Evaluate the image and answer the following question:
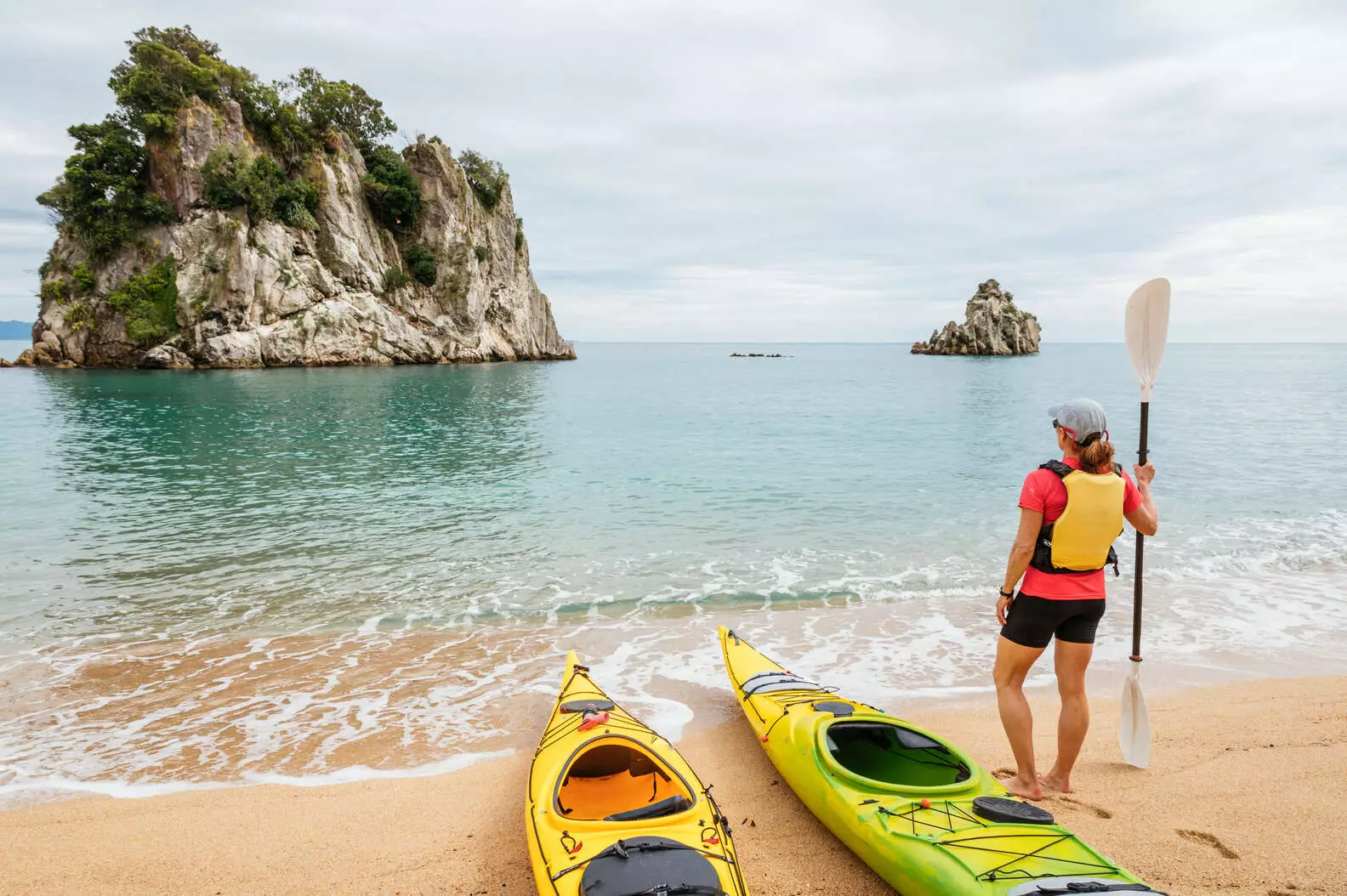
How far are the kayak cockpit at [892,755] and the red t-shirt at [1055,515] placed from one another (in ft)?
3.71

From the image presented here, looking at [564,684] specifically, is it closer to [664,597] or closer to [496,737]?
[496,737]

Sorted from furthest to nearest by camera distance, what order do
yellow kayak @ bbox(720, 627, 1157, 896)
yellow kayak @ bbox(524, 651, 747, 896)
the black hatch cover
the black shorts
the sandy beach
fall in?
the black shorts
the sandy beach
the black hatch cover
yellow kayak @ bbox(524, 651, 747, 896)
yellow kayak @ bbox(720, 627, 1157, 896)

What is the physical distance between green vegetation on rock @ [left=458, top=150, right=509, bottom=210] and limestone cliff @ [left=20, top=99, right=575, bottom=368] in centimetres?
566

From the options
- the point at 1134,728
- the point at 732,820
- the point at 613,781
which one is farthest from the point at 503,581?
the point at 1134,728

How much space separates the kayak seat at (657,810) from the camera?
143 inches

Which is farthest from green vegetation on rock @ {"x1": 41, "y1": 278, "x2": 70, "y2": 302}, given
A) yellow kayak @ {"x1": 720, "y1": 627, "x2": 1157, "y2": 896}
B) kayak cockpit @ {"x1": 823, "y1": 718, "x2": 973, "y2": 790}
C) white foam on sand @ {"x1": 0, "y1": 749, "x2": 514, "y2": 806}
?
kayak cockpit @ {"x1": 823, "y1": 718, "x2": 973, "y2": 790}

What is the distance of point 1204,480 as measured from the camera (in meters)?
17.2

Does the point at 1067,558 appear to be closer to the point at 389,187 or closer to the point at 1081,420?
the point at 1081,420

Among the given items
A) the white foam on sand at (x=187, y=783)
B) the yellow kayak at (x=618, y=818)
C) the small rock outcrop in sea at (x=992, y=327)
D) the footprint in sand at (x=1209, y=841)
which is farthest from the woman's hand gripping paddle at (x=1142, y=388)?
the small rock outcrop in sea at (x=992, y=327)

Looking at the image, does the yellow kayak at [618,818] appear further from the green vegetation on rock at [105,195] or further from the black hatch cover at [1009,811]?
the green vegetation on rock at [105,195]

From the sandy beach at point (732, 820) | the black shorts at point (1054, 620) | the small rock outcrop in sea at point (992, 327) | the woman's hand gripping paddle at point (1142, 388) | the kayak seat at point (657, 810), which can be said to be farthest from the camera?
the small rock outcrop in sea at point (992, 327)

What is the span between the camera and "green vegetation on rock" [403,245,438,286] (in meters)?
61.6

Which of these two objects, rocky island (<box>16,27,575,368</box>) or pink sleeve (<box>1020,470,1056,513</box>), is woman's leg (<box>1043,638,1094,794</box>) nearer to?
pink sleeve (<box>1020,470,1056,513</box>)

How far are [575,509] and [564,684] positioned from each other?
28.5 ft
